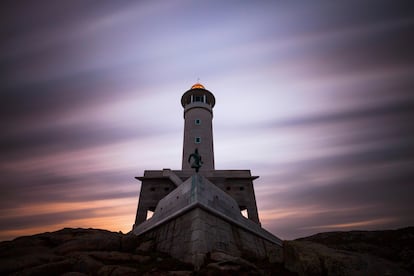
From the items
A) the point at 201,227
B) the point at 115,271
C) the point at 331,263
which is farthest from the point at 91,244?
the point at 331,263

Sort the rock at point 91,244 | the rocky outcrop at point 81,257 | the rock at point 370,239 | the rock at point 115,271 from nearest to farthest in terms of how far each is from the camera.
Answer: the rock at point 115,271 < the rocky outcrop at point 81,257 < the rock at point 91,244 < the rock at point 370,239

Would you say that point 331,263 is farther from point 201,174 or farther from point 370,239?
point 370,239

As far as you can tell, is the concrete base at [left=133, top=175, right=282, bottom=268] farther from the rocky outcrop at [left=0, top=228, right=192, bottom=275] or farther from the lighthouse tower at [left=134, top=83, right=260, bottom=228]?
the lighthouse tower at [left=134, top=83, right=260, bottom=228]

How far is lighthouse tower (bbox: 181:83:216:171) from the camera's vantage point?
25.9 m

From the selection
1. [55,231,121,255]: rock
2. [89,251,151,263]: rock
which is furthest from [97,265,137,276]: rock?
[55,231,121,255]: rock

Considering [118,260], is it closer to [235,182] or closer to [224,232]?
[224,232]

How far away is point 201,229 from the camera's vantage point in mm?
8953

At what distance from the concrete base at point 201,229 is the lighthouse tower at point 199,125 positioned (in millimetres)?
12755

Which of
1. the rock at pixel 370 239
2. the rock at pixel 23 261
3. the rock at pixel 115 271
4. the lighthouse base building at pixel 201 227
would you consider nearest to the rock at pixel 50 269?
the rock at pixel 23 261

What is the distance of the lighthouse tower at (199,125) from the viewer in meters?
25.9

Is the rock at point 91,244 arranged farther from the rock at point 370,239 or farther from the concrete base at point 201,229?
the rock at point 370,239

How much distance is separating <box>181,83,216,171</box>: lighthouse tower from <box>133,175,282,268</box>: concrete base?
41.8ft

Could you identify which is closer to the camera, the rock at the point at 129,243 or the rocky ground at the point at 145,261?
the rocky ground at the point at 145,261

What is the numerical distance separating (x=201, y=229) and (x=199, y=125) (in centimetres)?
1942
